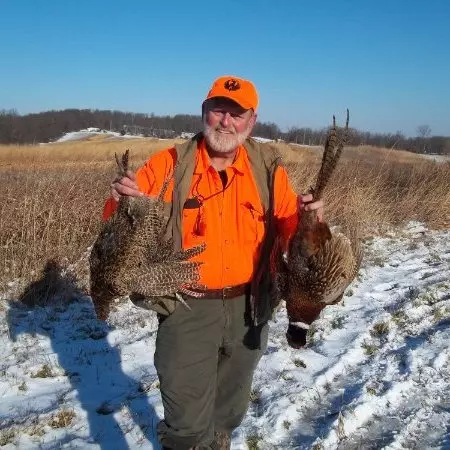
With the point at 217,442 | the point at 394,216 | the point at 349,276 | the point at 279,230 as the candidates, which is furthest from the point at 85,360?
the point at 394,216

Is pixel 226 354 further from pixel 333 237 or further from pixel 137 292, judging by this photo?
pixel 333 237

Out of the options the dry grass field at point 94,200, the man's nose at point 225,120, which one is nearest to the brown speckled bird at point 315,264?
the man's nose at point 225,120

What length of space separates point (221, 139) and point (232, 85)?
37 centimetres

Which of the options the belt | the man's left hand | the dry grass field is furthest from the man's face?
the dry grass field

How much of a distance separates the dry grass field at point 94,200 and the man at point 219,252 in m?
4.44

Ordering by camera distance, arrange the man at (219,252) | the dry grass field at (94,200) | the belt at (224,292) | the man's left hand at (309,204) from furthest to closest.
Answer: the dry grass field at (94,200) → the belt at (224,292) → the man at (219,252) → the man's left hand at (309,204)

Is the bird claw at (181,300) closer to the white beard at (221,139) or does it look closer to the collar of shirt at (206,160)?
the collar of shirt at (206,160)

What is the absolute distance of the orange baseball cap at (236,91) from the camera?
325 cm

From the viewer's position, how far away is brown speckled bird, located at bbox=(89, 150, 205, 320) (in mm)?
2807

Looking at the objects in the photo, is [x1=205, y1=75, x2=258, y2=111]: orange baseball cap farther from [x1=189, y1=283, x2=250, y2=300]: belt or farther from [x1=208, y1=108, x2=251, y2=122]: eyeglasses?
[x1=189, y1=283, x2=250, y2=300]: belt

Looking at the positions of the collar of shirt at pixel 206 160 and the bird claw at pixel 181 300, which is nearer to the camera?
the bird claw at pixel 181 300

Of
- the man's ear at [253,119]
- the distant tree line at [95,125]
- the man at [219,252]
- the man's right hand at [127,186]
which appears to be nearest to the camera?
the man's right hand at [127,186]

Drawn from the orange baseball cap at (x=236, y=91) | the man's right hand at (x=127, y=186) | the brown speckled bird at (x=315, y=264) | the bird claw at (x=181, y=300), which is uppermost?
the orange baseball cap at (x=236, y=91)

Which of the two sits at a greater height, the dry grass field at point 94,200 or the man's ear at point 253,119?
the man's ear at point 253,119
